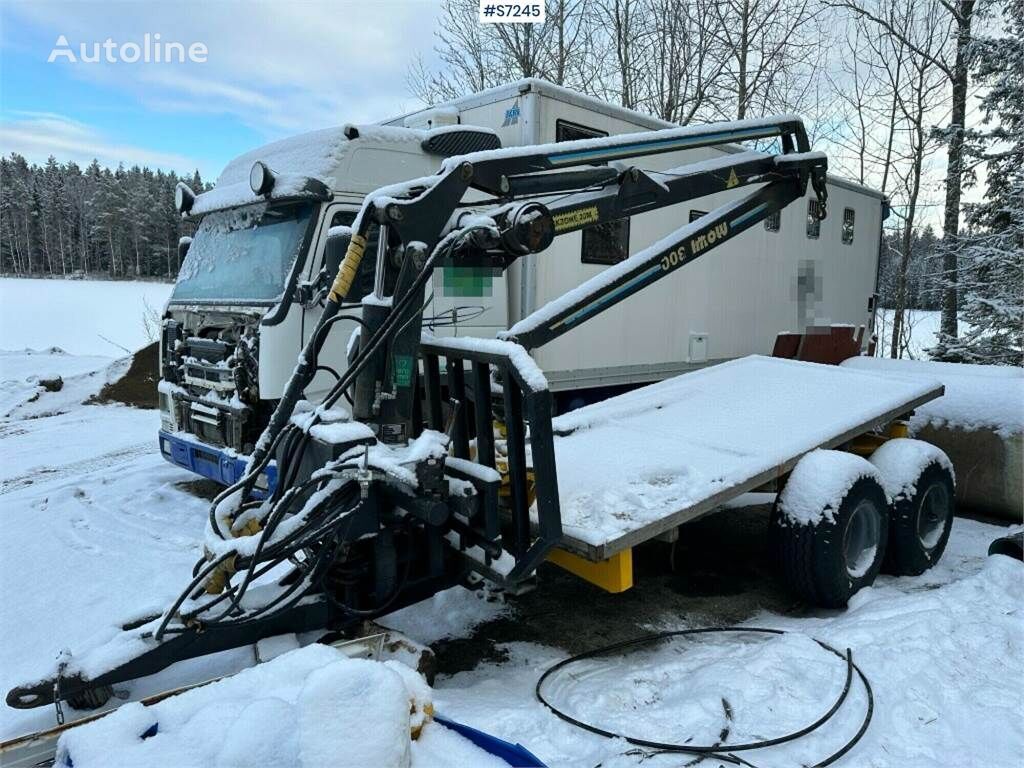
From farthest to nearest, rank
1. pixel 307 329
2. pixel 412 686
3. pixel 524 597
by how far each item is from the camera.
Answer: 1. pixel 307 329
2. pixel 524 597
3. pixel 412 686

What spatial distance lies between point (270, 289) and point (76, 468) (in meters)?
4.18

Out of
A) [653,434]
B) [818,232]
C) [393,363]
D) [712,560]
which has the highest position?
[818,232]

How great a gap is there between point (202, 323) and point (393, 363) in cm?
304

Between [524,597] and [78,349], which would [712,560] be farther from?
[78,349]

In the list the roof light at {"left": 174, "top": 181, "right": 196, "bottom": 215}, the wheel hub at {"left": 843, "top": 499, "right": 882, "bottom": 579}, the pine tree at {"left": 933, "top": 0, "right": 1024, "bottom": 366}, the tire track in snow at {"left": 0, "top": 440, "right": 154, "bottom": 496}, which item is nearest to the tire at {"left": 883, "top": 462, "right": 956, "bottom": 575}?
the wheel hub at {"left": 843, "top": 499, "right": 882, "bottom": 579}

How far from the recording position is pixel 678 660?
3.50m

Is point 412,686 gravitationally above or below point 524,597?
above

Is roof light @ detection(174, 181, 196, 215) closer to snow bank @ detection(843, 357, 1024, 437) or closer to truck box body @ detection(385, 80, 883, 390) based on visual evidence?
truck box body @ detection(385, 80, 883, 390)

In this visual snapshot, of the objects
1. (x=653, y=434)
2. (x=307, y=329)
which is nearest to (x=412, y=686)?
(x=653, y=434)

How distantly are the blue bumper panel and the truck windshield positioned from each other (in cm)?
119

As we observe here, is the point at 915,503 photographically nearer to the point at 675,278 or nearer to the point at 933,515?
the point at 933,515

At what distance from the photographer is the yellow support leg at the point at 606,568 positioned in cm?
336

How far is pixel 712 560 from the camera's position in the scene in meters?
5.16

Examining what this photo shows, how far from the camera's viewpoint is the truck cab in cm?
487
